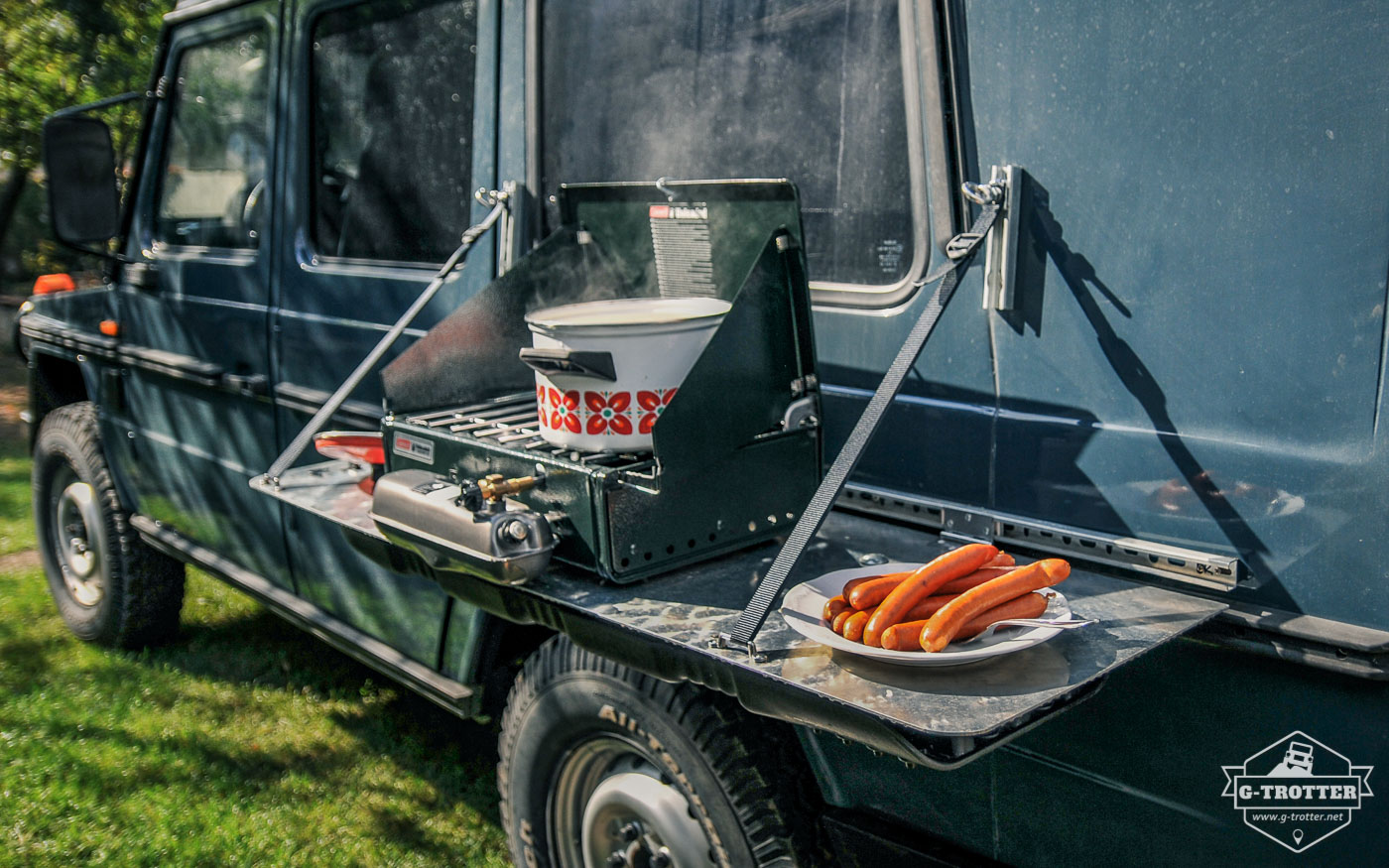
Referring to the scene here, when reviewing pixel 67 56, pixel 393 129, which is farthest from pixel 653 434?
pixel 67 56

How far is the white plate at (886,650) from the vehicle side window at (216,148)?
8.65ft

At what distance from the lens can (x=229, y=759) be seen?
3768 millimetres

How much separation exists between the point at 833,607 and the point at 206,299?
301 centimetres

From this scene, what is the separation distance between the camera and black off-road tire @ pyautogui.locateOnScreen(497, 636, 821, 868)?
6.33ft

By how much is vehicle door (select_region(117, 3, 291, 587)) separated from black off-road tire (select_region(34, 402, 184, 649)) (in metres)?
0.19

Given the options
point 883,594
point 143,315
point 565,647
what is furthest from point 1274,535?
point 143,315

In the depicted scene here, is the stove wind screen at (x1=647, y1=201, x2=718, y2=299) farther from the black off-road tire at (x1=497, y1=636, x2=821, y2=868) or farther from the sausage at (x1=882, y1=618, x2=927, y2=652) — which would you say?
the sausage at (x1=882, y1=618, x2=927, y2=652)

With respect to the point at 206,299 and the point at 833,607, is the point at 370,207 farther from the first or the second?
the point at 833,607

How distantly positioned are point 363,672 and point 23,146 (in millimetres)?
10341

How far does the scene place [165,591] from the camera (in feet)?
15.1

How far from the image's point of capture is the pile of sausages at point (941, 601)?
5.06ft

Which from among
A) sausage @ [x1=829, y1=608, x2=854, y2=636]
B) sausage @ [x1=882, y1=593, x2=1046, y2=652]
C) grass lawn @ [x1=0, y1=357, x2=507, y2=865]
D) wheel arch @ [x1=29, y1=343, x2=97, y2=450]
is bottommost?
grass lawn @ [x1=0, y1=357, x2=507, y2=865]

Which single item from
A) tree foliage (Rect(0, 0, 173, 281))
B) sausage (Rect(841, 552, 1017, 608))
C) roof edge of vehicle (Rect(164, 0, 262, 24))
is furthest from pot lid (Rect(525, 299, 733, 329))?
tree foliage (Rect(0, 0, 173, 281))

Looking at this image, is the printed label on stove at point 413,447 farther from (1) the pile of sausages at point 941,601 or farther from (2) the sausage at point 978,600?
(2) the sausage at point 978,600
